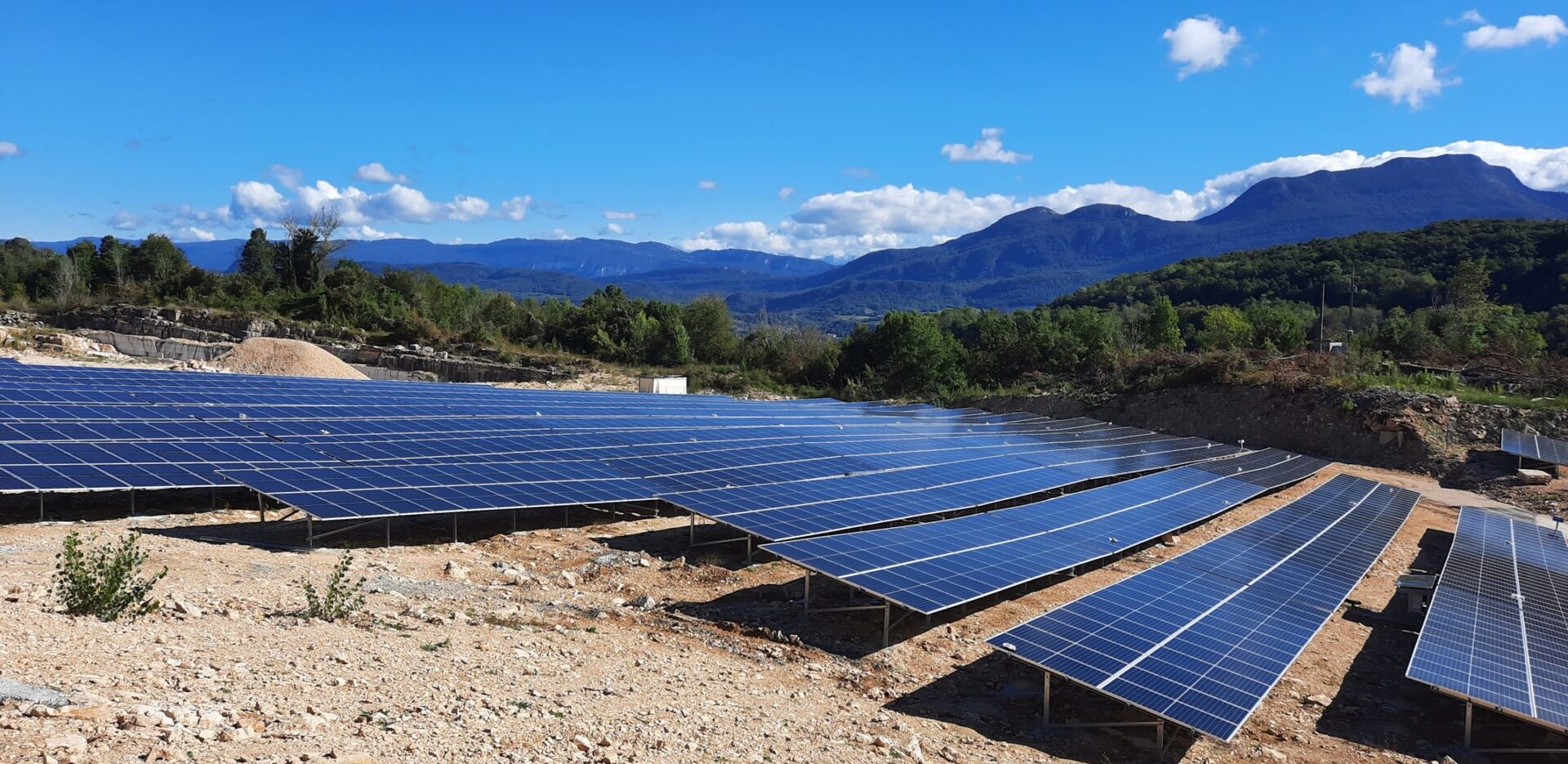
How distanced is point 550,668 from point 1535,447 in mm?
37599

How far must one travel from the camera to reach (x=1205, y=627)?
37.4 ft

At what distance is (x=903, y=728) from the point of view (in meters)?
9.41

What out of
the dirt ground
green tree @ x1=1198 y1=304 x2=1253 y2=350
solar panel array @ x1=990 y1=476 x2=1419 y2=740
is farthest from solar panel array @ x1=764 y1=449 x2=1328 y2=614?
green tree @ x1=1198 y1=304 x2=1253 y2=350

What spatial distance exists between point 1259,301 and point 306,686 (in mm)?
97961

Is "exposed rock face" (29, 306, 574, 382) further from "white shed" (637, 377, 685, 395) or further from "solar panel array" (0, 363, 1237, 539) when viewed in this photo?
"solar panel array" (0, 363, 1237, 539)

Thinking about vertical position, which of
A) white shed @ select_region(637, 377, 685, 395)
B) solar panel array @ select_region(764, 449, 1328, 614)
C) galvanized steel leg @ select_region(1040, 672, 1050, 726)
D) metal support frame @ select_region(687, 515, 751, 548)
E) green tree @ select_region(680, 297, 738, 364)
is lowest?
galvanized steel leg @ select_region(1040, 672, 1050, 726)

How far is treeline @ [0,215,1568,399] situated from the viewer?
54.9 meters

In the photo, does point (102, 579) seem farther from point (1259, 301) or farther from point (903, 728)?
point (1259, 301)

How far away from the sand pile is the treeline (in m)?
15.3

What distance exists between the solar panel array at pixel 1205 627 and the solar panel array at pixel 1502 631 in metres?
1.36

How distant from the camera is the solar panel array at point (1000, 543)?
40.3 feet

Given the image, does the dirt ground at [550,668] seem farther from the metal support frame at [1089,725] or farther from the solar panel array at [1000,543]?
the solar panel array at [1000,543]

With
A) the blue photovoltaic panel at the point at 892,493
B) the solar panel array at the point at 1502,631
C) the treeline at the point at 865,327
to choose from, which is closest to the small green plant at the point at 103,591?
the blue photovoltaic panel at the point at 892,493

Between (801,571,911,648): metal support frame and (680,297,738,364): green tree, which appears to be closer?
(801,571,911,648): metal support frame
